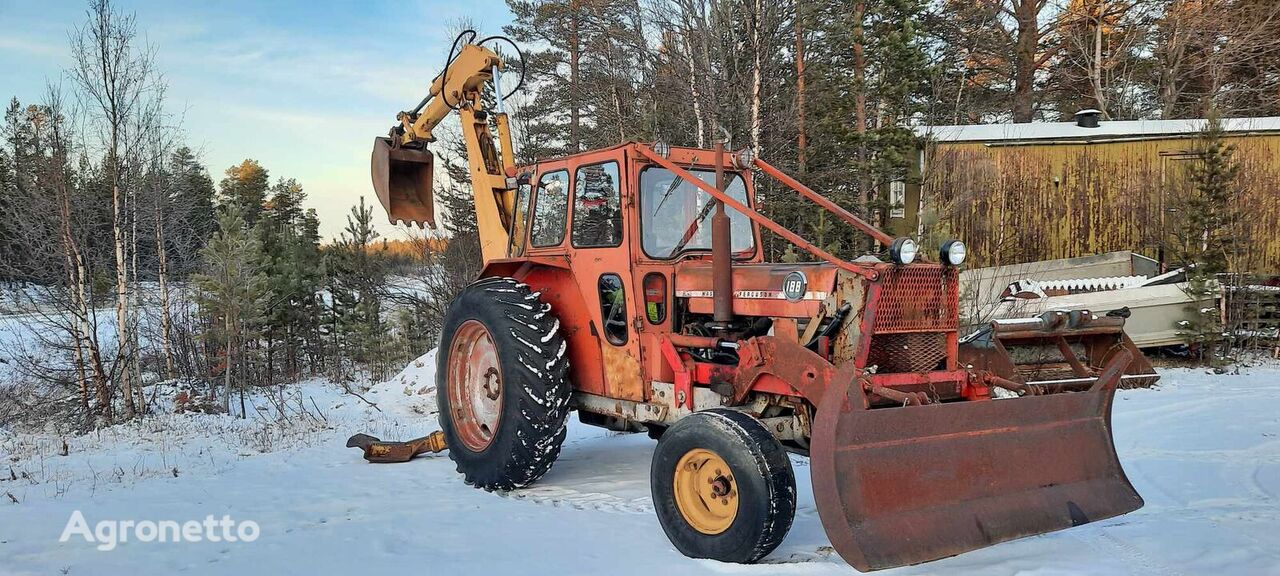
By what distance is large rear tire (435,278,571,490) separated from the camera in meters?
5.59

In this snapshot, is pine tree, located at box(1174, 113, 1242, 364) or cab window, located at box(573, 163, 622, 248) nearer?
cab window, located at box(573, 163, 622, 248)

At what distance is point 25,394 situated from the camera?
1246cm

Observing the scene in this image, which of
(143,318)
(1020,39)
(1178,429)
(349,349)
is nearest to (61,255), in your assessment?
(143,318)

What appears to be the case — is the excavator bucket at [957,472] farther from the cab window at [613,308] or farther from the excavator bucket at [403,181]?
the excavator bucket at [403,181]

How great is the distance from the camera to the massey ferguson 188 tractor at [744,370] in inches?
158

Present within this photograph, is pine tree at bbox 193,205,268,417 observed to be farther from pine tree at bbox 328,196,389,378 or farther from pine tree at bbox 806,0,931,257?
pine tree at bbox 806,0,931,257

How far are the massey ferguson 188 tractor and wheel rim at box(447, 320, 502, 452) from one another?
0.02 m

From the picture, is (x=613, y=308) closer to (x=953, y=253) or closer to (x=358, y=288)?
(x=953, y=253)

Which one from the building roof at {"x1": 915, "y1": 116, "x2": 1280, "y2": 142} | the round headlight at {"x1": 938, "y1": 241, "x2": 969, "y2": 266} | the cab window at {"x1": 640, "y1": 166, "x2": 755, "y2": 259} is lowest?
the round headlight at {"x1": 938, "y1": 241, "x2": 969, "y2": 266}

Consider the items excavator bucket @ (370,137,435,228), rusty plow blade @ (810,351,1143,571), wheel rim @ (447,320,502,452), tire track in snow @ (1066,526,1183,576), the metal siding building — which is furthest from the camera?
the metal siding building

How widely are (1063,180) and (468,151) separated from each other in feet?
52.2

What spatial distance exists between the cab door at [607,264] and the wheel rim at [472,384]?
112 cm

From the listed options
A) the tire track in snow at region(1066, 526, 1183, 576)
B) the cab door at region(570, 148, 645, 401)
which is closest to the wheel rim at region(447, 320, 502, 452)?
the cab door at region(570, 148, 645, 401)

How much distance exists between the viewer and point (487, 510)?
536 centimetres
